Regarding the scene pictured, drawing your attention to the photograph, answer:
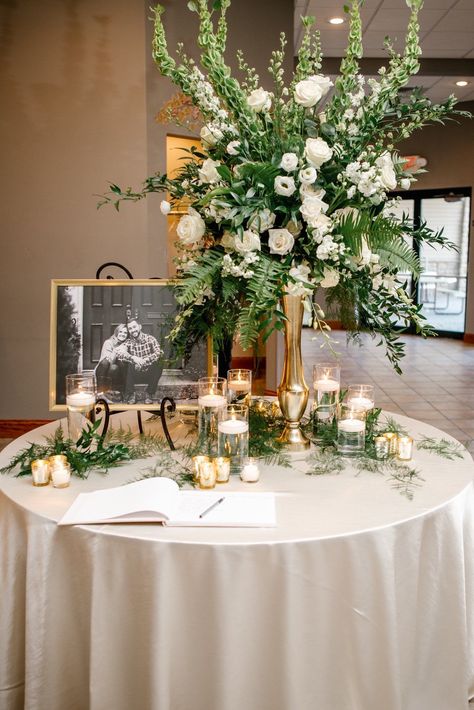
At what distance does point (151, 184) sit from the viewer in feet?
6.40

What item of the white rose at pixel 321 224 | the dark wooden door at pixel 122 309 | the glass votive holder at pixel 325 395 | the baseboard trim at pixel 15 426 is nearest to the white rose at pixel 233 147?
the white rose at pixel 321 224

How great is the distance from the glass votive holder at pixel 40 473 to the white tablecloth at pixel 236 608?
0.13 meters

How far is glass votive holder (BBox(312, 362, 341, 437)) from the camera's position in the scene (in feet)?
6.85

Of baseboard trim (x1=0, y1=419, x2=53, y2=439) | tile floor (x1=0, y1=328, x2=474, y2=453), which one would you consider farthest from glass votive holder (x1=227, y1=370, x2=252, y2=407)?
baseboard trim (x1=0, y1=419, x2=53, y2=439)

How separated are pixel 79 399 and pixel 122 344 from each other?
31cm

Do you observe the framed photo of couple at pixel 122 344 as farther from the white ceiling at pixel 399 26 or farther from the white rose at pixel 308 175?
the white ceiling at pixel 399 26

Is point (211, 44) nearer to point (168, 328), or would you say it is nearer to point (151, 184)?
point (151, 184)

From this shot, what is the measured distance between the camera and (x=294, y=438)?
2.00m

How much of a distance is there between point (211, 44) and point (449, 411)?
4760mm

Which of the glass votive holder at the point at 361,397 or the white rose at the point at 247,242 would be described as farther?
the glass votive holder at the point at 361,397

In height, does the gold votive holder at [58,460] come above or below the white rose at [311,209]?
below

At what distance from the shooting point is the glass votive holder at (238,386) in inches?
85.1

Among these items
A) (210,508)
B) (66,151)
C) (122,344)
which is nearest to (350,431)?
(210,508)

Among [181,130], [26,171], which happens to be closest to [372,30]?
[181,130]
